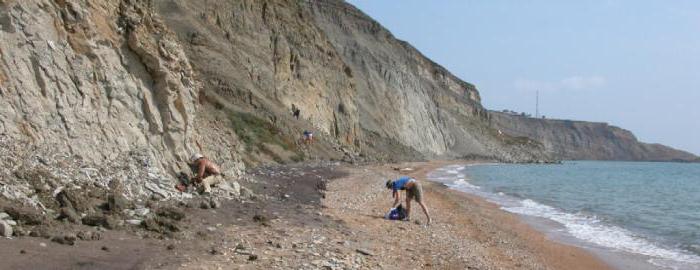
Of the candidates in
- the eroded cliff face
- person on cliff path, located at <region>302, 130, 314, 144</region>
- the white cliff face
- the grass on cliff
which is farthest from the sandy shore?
person on cliff path, located at <region>302, 130, 314, 144</region>

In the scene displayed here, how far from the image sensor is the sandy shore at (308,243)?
7.17m

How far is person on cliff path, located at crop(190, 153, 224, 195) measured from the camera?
1240 centimetres

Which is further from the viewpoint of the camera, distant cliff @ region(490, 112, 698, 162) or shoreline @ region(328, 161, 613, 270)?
distant cliff @ region(490, 112, 698, 162)

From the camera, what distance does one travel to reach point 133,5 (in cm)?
1393

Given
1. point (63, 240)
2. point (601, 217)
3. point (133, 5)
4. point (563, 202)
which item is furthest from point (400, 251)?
point (563, 202)

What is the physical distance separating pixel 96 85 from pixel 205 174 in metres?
2.95

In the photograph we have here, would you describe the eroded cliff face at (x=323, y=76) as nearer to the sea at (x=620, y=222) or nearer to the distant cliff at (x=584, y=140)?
the sea at (x=620, y=222)

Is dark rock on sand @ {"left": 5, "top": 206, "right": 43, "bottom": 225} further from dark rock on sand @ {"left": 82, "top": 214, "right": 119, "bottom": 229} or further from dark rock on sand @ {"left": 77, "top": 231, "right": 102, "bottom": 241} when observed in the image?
dark rock on sand @ {"left": 82, "top": 214, "right": 119, "bottom": 229}

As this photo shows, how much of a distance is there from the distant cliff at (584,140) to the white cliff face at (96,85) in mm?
148001

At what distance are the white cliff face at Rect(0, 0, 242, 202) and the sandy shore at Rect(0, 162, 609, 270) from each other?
82.5 inches

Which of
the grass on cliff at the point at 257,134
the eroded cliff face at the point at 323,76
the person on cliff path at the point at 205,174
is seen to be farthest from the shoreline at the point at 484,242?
the eroded cliff face at the point at 323,76

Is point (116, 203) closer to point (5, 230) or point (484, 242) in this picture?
point (5, 230)

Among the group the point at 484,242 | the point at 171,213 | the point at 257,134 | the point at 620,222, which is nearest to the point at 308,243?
the point at 171,213

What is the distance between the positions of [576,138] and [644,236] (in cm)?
17662
